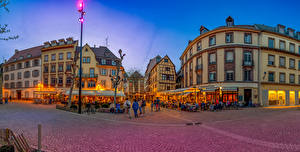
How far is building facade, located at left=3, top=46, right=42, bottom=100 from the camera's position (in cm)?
3949

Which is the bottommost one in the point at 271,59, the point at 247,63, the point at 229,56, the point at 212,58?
the point at 247,63

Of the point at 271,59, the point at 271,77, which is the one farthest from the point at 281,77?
the point at 271,59

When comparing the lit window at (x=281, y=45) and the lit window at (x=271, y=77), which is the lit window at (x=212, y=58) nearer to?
the lit window at (x=271, y=77)

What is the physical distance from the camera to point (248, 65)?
24.8 m

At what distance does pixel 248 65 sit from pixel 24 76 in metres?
54.2

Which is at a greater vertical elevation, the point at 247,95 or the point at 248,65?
the point at 248,65

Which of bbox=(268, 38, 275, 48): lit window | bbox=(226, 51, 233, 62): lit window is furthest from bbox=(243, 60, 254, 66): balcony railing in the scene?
bbox=(268, 38, 275, 48): lit window

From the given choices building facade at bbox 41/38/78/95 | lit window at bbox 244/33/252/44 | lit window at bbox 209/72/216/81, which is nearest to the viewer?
lit window at bbox 244/33/252/44

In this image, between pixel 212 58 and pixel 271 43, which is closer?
pixel 271 43

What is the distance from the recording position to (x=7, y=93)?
155 ft

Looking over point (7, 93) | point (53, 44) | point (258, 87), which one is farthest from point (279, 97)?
point (7, 93)

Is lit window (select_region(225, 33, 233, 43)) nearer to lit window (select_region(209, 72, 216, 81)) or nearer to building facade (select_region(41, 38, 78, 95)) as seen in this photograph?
lit window (select_region(209, 72, 216, 81))

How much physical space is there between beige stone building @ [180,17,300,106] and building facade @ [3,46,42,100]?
4100cm

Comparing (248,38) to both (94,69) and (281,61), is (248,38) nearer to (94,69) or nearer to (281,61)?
(281,61)
